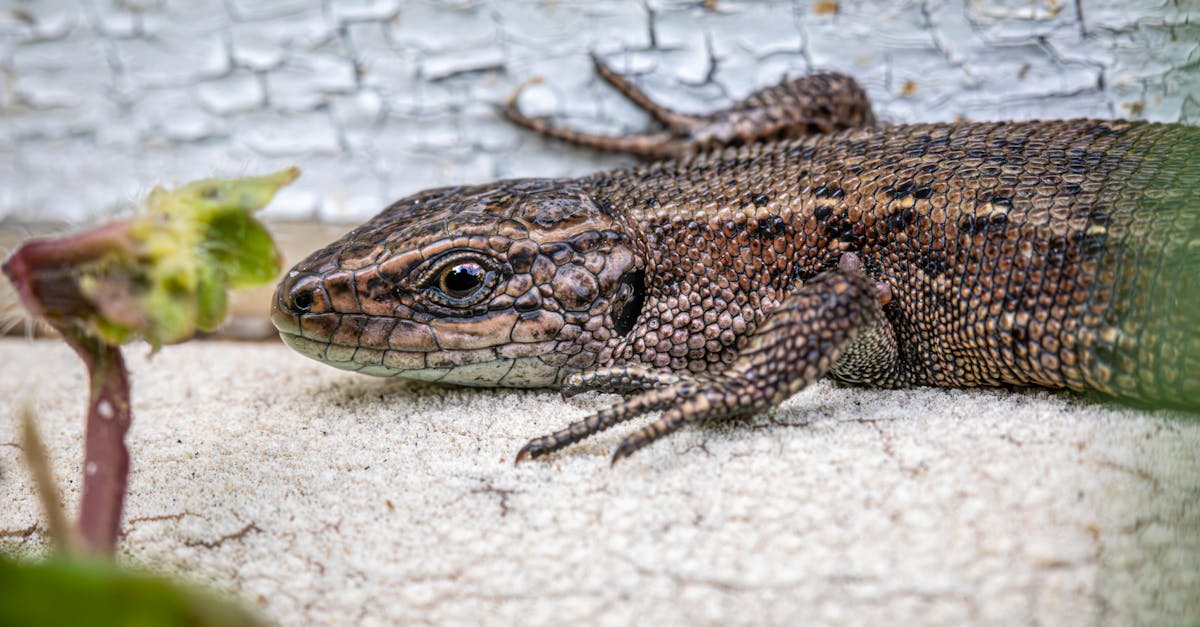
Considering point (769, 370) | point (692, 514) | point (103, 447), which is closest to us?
point (103, 447)

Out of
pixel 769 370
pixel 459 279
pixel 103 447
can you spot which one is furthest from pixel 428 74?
pixel 103 447

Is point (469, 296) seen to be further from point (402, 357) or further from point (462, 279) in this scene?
point (402, 357)

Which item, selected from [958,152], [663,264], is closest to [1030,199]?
[958,152]

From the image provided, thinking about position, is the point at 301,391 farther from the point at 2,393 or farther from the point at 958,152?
the point at 958,152

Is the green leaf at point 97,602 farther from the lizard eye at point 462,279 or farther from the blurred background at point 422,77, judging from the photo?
the blurred background at point 422,77

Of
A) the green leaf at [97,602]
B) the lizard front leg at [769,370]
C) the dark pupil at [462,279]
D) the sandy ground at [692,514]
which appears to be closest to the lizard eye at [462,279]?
the dark pupil at [462,279]

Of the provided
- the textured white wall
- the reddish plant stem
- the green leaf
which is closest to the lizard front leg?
the reddish plant stem
